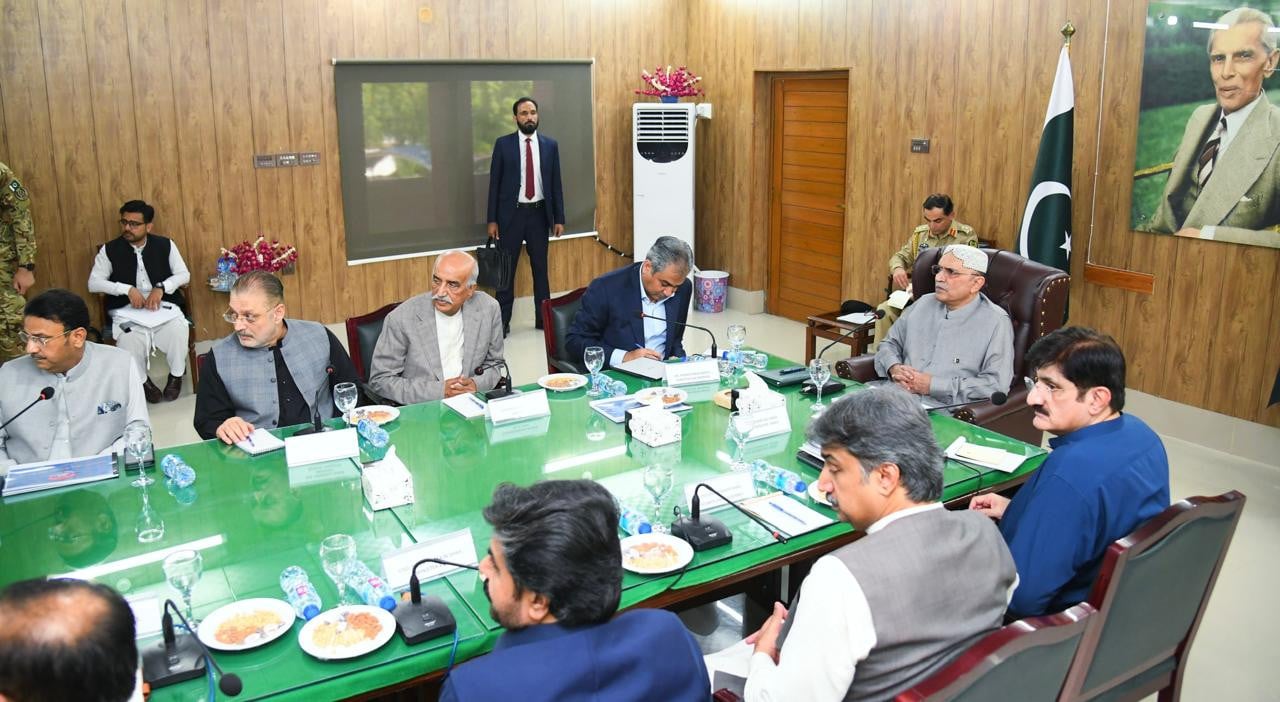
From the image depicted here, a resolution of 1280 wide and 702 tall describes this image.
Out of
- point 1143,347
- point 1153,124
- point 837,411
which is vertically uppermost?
point 1153,124

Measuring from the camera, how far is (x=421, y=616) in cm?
218

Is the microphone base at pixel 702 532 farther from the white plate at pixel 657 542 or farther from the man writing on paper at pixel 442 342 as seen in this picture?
the man writing on paper at pixel 442 342

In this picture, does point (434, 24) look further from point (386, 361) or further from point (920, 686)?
point (920, 686)

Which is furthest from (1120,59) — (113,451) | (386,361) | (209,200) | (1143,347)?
(209,200)

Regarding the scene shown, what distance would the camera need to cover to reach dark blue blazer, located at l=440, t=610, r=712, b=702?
1653mm

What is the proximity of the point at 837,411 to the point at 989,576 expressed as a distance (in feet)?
1.41

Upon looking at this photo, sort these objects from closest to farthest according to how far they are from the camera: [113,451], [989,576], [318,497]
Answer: [989,576] → [318,497] → [113,451]

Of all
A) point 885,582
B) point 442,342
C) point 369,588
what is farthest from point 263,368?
point 885,582

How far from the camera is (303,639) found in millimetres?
2111

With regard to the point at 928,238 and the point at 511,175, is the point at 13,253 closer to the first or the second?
the point at 511,175

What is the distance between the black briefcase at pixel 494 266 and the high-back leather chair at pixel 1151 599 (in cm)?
578

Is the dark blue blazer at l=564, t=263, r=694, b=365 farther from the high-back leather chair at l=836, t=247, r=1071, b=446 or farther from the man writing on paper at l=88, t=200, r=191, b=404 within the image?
the man writing on paper at l=88, t=200, r=191, b=404

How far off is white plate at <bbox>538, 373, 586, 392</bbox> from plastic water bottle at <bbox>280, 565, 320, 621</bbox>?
159cm

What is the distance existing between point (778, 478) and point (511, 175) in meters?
5.18
